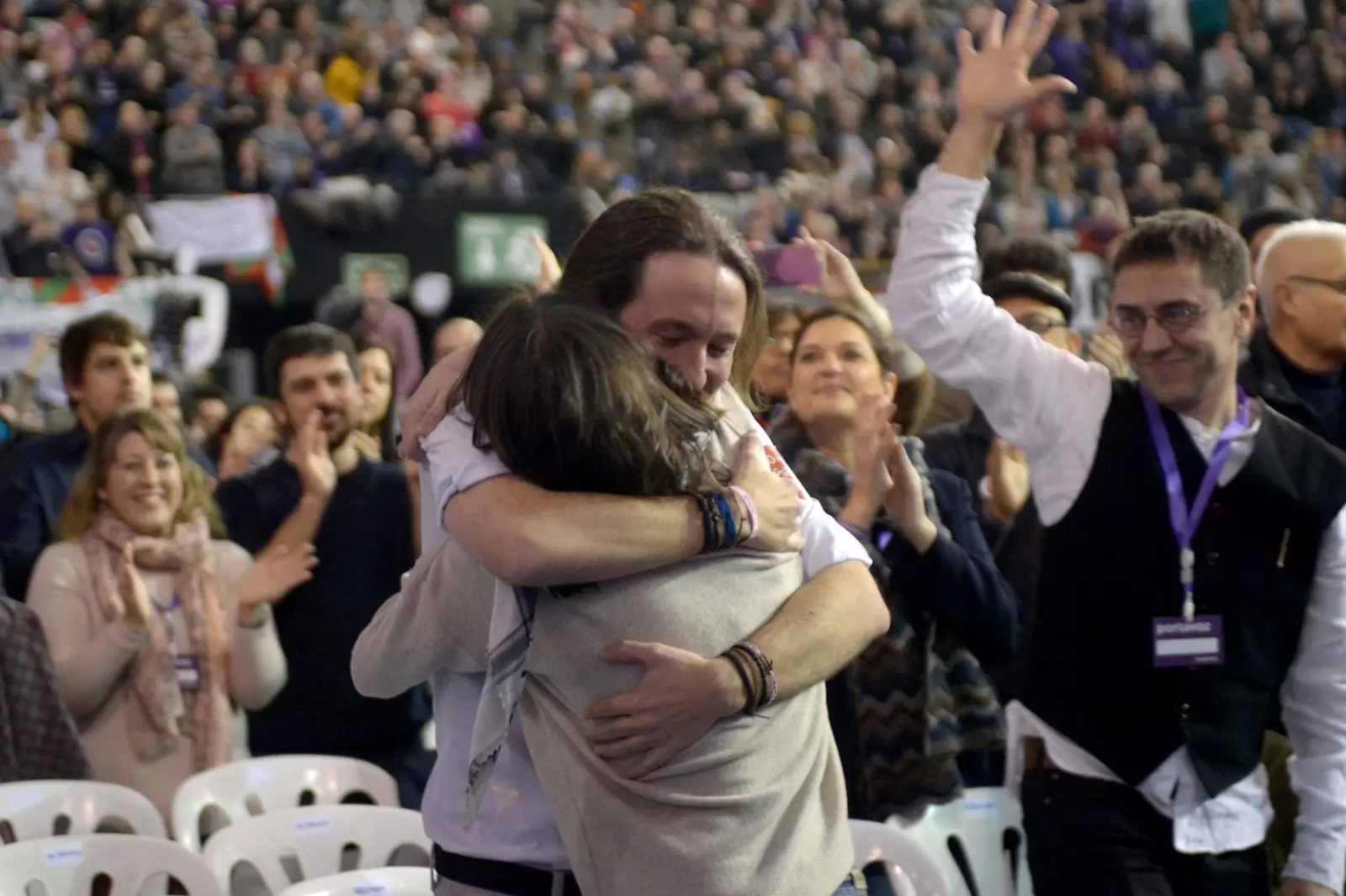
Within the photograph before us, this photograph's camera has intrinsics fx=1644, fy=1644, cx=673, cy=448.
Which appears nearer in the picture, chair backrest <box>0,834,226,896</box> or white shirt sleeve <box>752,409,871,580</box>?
white shirt sleeve <box>752,409,871,580</box>

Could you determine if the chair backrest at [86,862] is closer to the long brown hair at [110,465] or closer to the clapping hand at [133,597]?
the clapping hand at [133,597]

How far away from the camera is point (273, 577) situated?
376cm

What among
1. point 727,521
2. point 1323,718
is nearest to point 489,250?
point 1323,718

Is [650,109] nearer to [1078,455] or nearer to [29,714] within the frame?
[29,714]

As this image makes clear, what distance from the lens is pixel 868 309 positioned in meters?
3.45

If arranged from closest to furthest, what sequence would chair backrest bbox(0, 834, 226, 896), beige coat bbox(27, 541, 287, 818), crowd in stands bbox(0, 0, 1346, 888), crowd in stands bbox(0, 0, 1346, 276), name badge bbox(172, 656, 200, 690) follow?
chair backrest bbox(0, 834, 226, 896), crowd in stands bbox(0, 0, 1346, 888), beige coat bbox(27, 541, 287, 818), name badge bbox(172, 656, 200, 690), crowd in stands bbox(0, 0, 1346, 276)

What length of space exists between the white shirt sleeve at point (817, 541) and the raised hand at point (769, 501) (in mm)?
56

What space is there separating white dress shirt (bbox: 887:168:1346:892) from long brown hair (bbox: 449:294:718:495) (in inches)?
42.8

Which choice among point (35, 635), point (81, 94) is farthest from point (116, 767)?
point (81, 94)

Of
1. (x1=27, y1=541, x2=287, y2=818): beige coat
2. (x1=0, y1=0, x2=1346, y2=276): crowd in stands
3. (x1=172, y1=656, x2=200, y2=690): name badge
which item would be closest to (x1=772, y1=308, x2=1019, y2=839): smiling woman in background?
(x1=27, y1=541, x2=287, y2=818): beige coat

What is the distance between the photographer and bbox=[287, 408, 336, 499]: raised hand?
3906mm

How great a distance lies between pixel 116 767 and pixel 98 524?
568 mm

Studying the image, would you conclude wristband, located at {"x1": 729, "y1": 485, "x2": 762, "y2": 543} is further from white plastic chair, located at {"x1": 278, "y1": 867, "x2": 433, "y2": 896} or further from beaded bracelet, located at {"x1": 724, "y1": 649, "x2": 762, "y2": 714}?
white plastic chair, located at {"x1": 278, "y1": 867, "x2": 433, "y2": 896}

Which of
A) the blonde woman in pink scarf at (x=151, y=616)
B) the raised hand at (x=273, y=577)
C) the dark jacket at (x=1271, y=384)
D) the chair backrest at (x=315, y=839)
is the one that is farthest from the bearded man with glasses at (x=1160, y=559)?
the blonde woman in pink scarf at (x=151, y=616)
